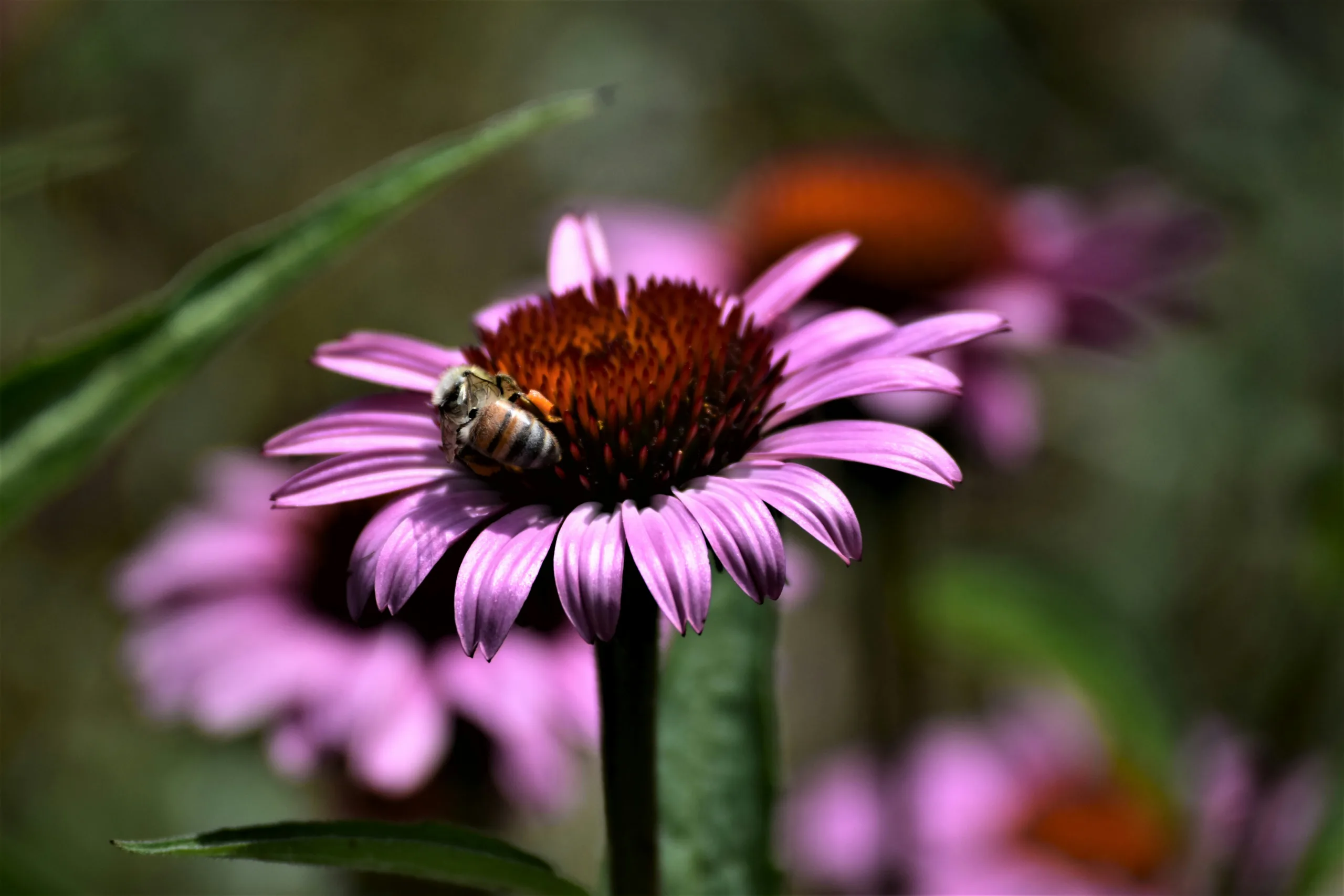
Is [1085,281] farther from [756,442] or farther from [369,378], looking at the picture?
[369,378]

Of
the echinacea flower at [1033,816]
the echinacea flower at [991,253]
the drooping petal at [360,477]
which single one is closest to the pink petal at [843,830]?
the echinacea flower at [1033,816]

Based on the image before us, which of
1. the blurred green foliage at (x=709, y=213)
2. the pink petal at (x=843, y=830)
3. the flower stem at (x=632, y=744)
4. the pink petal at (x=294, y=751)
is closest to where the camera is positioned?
the flower stem at (x=632, y=744)

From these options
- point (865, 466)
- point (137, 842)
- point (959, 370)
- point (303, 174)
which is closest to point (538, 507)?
point (137, 842)

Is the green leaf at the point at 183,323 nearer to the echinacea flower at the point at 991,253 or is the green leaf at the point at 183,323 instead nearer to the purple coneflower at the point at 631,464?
the purple coneflower at the point at 631,464

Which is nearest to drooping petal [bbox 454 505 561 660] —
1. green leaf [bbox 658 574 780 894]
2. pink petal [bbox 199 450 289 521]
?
Result: green leaf [bbox 658 574 780 894]

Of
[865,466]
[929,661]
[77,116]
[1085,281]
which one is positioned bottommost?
[929,661]

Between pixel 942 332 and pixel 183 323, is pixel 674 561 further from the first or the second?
pixel 183 323
